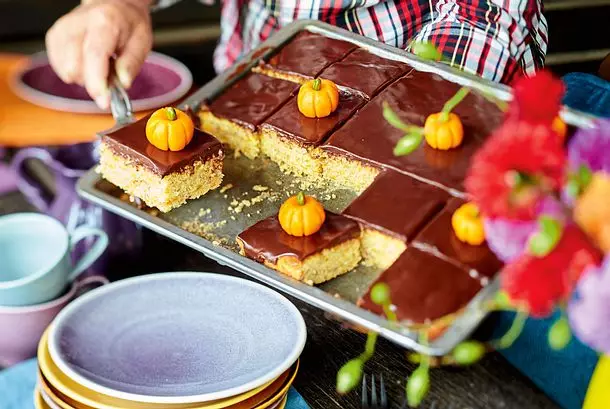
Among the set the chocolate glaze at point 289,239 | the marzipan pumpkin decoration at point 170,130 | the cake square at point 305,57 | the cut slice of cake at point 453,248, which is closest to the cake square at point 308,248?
the chocolate glaze at point 289,239

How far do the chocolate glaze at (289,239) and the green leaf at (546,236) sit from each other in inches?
18.1

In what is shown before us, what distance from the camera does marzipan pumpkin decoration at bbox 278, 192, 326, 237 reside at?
1168mm

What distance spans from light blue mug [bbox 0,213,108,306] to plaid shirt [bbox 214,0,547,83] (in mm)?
551

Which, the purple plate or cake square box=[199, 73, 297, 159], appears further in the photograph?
the purple plate

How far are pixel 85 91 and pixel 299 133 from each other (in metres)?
1.07

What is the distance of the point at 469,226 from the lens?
110cm

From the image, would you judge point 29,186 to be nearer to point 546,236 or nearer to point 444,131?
point 444,131

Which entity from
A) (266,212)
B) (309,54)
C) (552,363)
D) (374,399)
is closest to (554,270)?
(552,363)

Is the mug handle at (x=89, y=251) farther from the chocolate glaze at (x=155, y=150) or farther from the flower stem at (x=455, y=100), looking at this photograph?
the flower stem at (x=455, y=100)

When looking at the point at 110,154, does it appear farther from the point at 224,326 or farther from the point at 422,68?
the point at 422,68

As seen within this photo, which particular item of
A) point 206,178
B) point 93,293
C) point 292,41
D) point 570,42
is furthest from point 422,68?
point 570,42

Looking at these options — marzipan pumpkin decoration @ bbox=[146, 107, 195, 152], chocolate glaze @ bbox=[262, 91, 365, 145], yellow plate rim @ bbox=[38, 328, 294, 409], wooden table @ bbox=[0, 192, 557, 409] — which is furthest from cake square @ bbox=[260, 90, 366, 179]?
yellow plate rim @ bbox=[38, 328, 294, 409]

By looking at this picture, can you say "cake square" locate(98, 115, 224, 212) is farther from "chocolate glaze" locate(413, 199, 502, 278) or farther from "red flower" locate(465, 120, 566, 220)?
"red flower" locate(465, 120, 566, 220)

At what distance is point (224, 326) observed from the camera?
137cm
